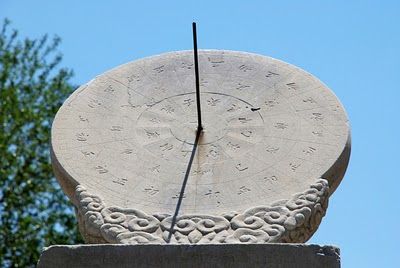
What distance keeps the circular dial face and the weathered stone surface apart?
0.56 meters

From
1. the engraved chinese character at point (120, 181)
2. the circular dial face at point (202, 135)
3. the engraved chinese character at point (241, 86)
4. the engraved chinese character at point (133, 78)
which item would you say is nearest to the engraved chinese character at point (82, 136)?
the circular dial face at point (202, 135)

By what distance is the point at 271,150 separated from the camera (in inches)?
261

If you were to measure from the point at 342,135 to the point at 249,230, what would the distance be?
0.89m

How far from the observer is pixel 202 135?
6.79 m

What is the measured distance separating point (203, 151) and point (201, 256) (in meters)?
1.06

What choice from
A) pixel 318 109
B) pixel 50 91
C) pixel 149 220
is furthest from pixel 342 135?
pixel 50 91

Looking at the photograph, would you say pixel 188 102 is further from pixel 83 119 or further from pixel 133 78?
pixel 83 119

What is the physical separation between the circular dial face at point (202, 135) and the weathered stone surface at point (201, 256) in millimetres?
559

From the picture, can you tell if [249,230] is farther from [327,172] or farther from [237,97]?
[237,97]

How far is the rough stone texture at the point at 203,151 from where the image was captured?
6230mm

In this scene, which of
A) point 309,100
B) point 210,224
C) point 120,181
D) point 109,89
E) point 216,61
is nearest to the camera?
point 210,224

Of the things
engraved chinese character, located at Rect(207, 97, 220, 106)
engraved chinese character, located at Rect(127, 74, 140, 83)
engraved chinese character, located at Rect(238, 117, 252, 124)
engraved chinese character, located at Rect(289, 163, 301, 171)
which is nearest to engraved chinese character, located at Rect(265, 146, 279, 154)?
engraved chinese character, located at Rect(289, 163, 301, 171)

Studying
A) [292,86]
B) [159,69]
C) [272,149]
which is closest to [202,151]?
[272,149]

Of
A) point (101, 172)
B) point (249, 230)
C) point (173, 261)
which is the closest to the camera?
point (173, 261)
